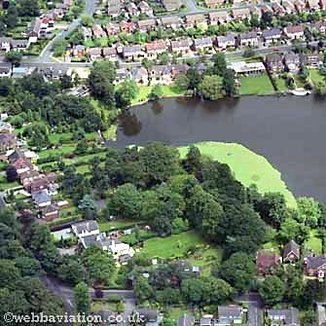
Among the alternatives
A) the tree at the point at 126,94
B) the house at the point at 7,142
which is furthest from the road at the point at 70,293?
the tree at the point at 126,94

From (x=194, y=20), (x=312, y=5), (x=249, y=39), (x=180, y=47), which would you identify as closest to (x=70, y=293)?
(x=180, y=47)

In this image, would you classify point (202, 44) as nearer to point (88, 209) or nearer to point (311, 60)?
point (311, 60)

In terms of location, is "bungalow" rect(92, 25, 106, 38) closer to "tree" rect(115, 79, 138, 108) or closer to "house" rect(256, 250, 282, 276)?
"tree" rect(115, 79, 138, 108)

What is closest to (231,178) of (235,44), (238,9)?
(235,44)

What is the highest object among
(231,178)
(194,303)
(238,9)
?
(238,9)

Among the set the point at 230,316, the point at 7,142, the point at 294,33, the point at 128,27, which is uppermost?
the point at 128,27

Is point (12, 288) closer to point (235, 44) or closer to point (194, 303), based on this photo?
point (194, 303)

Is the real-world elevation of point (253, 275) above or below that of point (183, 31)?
below

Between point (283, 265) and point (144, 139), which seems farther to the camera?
point (144, 139)
